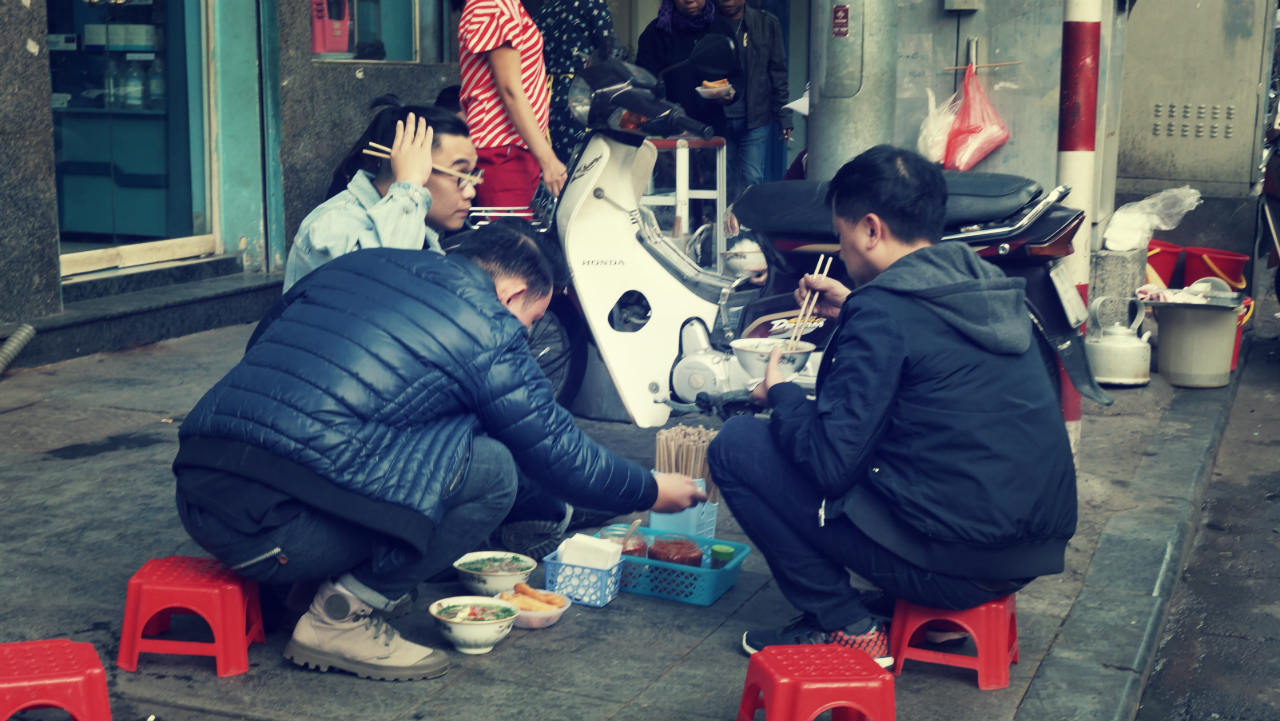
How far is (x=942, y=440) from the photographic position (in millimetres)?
3123

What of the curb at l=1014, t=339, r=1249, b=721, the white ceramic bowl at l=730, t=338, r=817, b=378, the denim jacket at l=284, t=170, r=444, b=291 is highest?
the denim jacket at l=284, t=170, r=444, b=291

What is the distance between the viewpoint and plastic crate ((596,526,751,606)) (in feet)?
12.4

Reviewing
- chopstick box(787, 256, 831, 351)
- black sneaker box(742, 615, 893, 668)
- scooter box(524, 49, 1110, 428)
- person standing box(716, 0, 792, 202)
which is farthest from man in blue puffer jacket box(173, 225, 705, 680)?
person standing box(716, 0, 792, 202)

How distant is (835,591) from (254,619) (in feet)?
4.53

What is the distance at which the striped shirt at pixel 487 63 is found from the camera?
550 centimetres

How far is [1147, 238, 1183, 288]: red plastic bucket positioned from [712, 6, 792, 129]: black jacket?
234cm

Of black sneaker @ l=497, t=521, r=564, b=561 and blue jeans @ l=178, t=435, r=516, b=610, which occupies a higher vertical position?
blue jeans @ l=178, t=435, r=516, b=610

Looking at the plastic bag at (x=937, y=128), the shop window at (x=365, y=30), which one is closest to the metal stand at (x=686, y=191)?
the shop window at (x=365, y=30)

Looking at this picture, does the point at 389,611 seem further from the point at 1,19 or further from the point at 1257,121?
the point at 1257,121

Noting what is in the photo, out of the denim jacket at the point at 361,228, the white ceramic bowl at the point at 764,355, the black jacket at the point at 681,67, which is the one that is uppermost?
the black jacket at the point at 681,67

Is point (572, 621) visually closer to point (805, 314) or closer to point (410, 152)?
point (805, 314)

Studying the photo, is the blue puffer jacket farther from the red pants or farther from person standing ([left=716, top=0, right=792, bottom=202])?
person standing ([left=716, top=0, right=792, bottom=202])

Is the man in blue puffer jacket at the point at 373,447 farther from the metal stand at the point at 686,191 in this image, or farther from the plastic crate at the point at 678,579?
the metal stand at the point at 686,191

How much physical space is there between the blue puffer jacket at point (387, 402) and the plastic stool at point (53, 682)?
51cm
